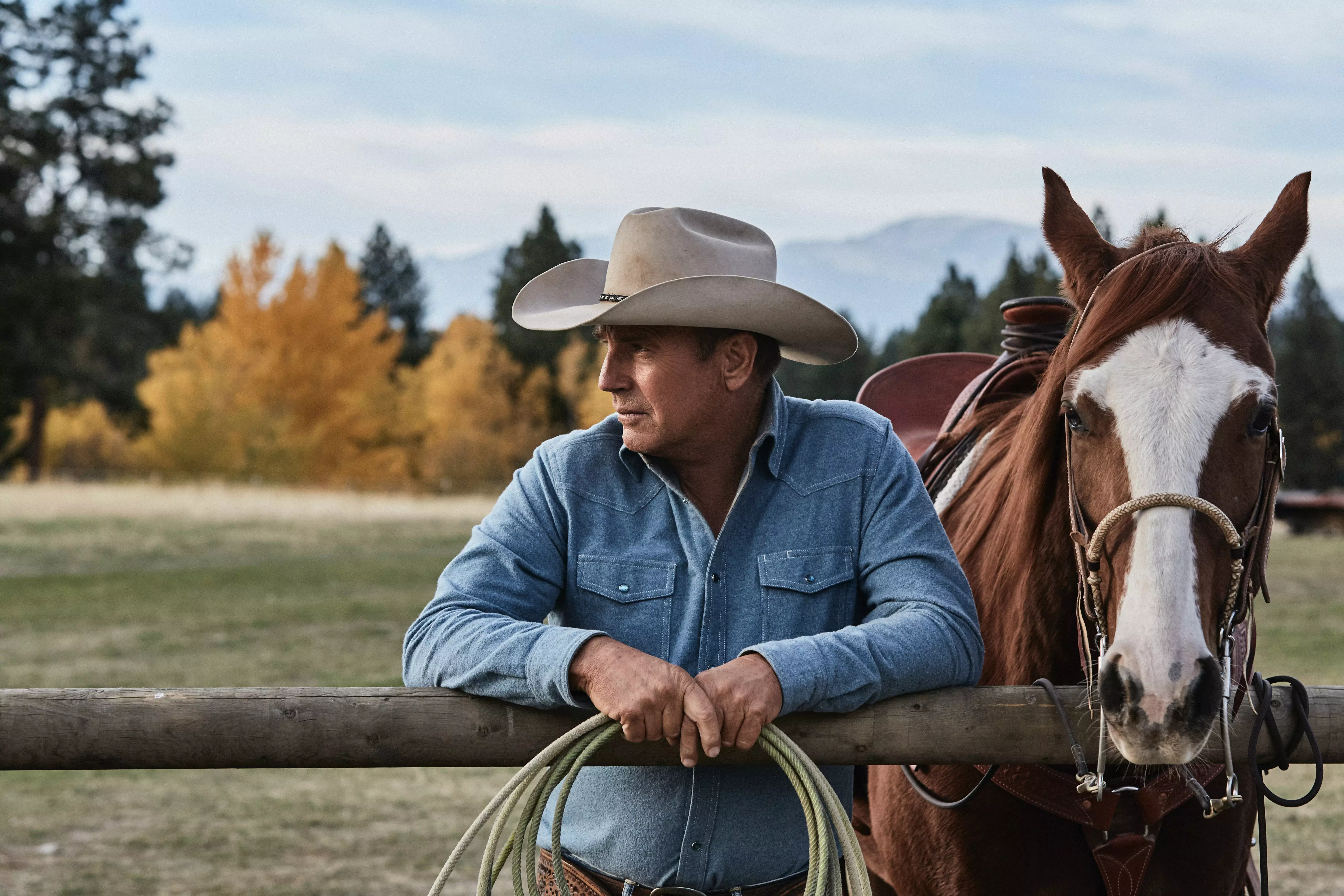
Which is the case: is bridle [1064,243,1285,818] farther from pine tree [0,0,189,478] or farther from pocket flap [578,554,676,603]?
pine tree [0,0,189,478]

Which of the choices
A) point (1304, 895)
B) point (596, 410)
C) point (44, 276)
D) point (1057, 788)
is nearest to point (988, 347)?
point (596, 410)

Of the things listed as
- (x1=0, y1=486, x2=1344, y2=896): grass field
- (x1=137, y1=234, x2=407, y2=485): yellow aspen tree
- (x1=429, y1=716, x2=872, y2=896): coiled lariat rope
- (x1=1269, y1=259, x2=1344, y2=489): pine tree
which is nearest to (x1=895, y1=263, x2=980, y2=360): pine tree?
(x1=1269, y1=259, x2=1344, y2=489): pine tree

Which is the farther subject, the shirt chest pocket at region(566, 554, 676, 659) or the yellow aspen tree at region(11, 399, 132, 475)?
the yellow aspen tree at region(11, 399, 132, 475)

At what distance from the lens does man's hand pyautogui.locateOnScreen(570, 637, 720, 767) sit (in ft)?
5.66

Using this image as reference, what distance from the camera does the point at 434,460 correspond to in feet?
131

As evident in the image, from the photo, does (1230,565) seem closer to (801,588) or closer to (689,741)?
(801,588)

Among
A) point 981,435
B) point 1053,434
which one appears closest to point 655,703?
point 1053,434

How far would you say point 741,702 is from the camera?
1.75m

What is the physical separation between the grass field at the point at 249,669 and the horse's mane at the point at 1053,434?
3.45 metres

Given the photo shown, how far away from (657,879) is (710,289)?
3.18 ft

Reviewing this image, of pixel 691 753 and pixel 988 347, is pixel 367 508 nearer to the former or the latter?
pixel 988 347

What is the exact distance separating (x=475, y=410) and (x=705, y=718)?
129 feet

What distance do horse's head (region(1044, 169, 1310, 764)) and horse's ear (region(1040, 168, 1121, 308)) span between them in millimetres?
87

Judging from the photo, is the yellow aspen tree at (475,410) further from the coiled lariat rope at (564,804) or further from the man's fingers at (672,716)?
the man's fingers at (672,716)
